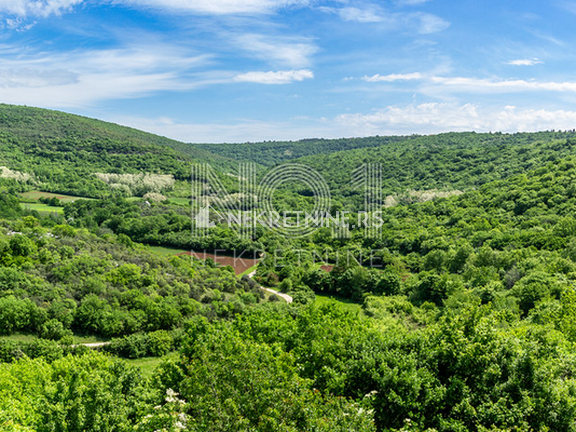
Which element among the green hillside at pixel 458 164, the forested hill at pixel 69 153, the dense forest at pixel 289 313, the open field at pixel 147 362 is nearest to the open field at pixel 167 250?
the dense forest at pixel 289 313

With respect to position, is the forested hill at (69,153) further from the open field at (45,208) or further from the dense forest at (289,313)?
the open field at (45,208)

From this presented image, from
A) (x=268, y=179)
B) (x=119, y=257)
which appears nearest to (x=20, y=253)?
(x=119, y=257)

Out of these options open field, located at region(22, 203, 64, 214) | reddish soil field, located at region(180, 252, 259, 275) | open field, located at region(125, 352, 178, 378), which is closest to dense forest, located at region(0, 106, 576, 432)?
open field, located at region(125, 352, 178, 378)

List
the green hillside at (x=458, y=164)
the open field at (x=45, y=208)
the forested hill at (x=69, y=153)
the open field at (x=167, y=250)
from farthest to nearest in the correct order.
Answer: the green hillside at (x=458, y=164) < the forested hill at (x=69, y=153) < the open field at (x=45, y=208) < the open field at (x=167, y=250)

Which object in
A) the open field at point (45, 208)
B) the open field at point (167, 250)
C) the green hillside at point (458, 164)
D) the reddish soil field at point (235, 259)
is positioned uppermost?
the green hillside at point (458, 164)

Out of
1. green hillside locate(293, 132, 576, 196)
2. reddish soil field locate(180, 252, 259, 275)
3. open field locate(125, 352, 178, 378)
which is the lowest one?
open field locate(125, 352, 178, 378)

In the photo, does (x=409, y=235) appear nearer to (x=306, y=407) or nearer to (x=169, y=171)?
(x=306, y=407)

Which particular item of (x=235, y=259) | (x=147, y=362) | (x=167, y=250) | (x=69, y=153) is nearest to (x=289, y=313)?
(x=147, y=362)

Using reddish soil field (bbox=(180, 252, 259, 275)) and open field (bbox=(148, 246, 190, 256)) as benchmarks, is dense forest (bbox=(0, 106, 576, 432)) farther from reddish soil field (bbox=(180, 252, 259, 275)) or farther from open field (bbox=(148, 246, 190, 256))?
open field (bbox=(148, 246, 190, 256))
